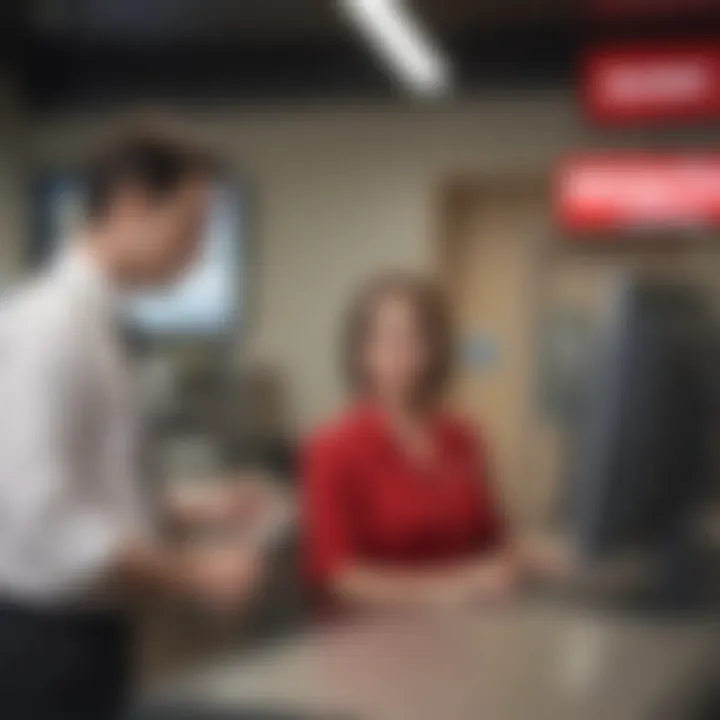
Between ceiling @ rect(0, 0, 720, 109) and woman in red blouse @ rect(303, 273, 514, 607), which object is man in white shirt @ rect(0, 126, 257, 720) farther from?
ceiling @ rect(0, 0, 720, 109)

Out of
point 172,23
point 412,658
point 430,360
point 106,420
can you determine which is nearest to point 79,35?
point 172,23

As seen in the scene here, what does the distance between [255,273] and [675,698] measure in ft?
6.09

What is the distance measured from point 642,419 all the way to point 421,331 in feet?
2.21

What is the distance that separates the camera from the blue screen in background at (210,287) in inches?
106

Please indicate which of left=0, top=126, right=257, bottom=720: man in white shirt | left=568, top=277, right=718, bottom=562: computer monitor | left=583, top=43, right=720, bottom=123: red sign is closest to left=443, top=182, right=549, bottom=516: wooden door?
left=583, top=43, right=720, bottom=123: red sign

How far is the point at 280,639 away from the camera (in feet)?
3.93

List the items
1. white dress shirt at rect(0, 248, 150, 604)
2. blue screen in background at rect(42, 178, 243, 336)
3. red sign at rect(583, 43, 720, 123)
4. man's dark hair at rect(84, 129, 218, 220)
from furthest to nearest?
blue screen in background at rect(42, 178, 243, 336)
red sign at rect(583, 43, 720, 123)
man's dark hair at rect(84, 129, 218, 220)
white dress shirt at rect(0, 248, 150, 604)

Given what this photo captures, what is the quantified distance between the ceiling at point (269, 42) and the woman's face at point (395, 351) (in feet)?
3.44

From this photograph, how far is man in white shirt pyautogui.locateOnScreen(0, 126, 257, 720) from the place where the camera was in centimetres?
118

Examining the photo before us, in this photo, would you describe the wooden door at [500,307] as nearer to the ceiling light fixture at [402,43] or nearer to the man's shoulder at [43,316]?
the ceiling light fixture at [402,43]

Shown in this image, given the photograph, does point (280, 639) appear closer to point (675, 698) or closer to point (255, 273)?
point (675, 698)

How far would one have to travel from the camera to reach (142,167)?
1383 mm

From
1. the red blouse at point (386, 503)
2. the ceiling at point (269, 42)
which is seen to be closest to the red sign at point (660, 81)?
the ceiling at point (269, 42)

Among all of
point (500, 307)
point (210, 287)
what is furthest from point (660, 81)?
point (210, 287)
